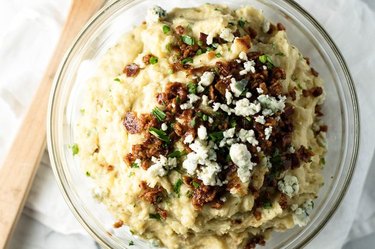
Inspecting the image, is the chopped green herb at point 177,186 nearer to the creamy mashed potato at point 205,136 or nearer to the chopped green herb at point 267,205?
the creamy mashed potato at point 205,136

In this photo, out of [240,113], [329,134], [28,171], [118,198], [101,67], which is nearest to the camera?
[240,113]

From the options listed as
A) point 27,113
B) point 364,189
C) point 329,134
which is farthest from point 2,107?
point 364,189

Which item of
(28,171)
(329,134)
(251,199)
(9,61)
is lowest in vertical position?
(251,199)

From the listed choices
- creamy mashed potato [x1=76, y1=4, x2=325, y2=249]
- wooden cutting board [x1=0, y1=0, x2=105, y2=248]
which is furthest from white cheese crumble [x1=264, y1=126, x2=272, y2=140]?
wooden cutting board [x1=0, y1=0, x2=105, y2=248]

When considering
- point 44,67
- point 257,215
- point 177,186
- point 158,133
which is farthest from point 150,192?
point 44,67

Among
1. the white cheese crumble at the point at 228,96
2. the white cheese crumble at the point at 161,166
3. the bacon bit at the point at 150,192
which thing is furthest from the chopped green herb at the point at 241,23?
the bacon bit at the point at 150,192

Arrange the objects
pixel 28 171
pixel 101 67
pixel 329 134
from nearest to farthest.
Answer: pixel 101 67 → pixel 329 134 → pixel 28 171

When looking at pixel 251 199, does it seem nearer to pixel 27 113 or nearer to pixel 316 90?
pixel 316 90
